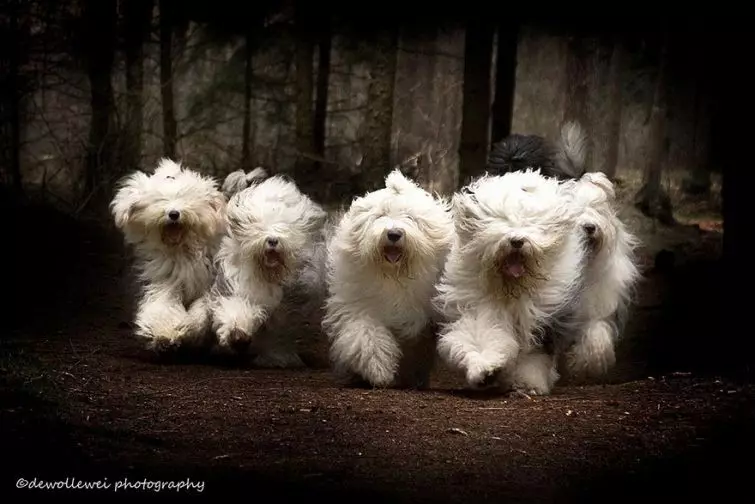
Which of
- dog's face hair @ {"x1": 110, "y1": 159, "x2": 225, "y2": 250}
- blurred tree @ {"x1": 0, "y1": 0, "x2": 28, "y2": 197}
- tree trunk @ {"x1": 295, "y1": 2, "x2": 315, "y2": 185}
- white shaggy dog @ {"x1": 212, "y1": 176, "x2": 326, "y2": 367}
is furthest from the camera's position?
dog's face hair @ {"x1": 110, "y1": 159, "x2": 225, "y2": 250}

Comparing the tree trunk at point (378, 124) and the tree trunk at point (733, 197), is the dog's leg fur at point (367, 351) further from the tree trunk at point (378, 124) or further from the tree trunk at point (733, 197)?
the tree trunk at point (733, 197)

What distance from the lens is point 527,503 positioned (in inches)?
107

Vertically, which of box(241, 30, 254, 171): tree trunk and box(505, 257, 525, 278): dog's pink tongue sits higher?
box(241, 30, 254, 171): tree trunk

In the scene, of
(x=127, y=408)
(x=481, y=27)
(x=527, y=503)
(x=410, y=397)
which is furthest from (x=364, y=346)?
(x=527, y=503)

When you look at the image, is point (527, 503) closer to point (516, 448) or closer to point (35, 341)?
point (516, 448)

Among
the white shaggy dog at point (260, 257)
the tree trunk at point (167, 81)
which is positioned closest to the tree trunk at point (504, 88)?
the white shaggy dog at point (260, 257)

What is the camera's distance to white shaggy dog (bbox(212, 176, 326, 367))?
574 centimetres

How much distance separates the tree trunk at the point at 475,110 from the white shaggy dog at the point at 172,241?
5.19 feet

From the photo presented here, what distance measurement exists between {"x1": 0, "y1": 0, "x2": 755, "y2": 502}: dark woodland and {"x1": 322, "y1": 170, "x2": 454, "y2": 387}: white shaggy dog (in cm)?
27

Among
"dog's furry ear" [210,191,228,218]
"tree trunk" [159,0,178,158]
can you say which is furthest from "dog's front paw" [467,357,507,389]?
"tree trunk" [159,0,178,158]

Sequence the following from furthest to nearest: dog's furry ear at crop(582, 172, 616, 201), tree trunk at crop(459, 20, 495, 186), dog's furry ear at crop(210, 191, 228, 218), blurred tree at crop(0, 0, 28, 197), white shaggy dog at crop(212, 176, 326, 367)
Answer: dog's furry ear at crop(210, 191, 228, 218) < white shaggy dog at crop(212, 176, 326, 367) < dog's furry ear at crop(582, 172, 616, 201) < tree trunk at crop(459, 20, 495, 186) < blurred tree at crop(0, 0, 28, 197)

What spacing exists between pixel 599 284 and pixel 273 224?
2004 mm

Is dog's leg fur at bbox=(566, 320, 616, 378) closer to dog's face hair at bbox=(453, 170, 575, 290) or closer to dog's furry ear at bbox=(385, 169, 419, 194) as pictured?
dog's face hair at bbox=(453, 170, 575, 290)

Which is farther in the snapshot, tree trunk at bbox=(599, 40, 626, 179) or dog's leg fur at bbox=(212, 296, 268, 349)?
dog's leg fur at bbox=(212, 296, 268, 349)
